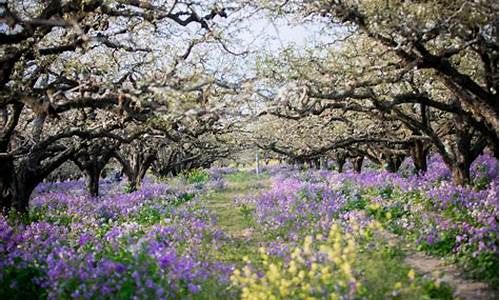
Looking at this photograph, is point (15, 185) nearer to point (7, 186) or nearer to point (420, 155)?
point (7, 186)

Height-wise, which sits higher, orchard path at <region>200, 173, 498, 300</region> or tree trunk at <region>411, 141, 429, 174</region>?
tree trunk at <region>411, 141, 429, 174</region>

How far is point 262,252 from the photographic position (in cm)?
808

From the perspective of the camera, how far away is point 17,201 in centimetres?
1446

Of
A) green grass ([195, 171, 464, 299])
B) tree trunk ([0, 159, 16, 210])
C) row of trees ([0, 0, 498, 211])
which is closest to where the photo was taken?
green grass ([195, 171, 464, 299])

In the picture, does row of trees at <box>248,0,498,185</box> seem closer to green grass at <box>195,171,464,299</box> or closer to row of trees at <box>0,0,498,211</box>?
row of trees at <box>0,0,498,211</box>

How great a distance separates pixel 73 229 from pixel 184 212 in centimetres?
415

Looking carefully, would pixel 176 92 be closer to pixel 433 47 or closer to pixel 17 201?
pixel 433 47

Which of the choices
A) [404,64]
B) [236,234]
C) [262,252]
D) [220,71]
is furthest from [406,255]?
[220,71]

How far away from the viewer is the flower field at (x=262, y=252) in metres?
7.03

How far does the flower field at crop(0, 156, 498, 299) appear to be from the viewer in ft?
23.1

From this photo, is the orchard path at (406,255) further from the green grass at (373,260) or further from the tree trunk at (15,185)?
the tree trunk at (15,185)

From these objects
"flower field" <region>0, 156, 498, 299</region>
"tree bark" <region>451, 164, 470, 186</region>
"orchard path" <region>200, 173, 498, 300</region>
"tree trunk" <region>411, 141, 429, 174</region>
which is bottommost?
"orchard path" <region>200, 173, 498, 300</region>

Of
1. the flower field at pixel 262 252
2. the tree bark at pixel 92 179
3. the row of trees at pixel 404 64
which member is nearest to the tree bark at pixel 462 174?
the row of trees at pixel 404 64

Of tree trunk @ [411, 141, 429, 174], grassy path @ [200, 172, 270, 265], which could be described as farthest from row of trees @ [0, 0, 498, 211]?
grassy path @ [200, 172, 270, 265]
